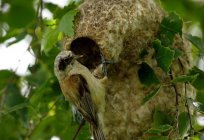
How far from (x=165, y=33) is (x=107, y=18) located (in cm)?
52

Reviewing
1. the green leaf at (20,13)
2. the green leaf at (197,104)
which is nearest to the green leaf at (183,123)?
the green leaf at (197,104)

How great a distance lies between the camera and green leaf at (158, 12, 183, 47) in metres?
3.48

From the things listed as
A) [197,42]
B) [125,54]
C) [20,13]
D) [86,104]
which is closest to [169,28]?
[197,42]

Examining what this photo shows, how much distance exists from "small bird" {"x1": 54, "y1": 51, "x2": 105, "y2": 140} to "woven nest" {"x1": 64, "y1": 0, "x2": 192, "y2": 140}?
0.26ft

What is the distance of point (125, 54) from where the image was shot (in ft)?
12.3

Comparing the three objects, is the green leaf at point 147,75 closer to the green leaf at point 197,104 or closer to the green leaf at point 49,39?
the green leaf at point 197,104

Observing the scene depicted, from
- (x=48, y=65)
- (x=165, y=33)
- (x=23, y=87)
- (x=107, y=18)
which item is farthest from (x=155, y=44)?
(x=23, y=87)

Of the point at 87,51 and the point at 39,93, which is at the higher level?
the point at 87,51

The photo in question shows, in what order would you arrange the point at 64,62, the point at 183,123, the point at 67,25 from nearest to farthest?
the point at 183,123, the point at 67,25, the point at 64,62

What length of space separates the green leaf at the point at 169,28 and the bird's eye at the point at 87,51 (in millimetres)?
650

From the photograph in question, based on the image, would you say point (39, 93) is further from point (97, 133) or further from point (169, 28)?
point (169, 28)

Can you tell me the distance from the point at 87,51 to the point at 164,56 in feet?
3.36

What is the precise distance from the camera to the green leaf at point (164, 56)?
124 inches

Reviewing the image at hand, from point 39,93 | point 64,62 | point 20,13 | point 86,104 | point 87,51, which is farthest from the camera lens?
point 39,93
